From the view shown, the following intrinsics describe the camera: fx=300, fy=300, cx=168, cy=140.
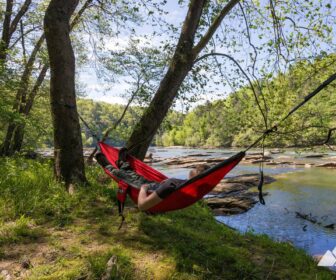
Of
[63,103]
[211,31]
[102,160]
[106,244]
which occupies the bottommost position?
[106,244]

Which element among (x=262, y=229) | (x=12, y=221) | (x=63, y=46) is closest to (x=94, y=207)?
(x=12, y=221)

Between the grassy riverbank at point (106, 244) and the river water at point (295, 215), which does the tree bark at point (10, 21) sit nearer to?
the grassy riverbank at point (106, 244)

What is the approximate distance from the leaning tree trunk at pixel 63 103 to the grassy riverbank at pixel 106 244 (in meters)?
0.28

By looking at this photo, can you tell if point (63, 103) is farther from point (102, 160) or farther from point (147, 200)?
point (147, 200)

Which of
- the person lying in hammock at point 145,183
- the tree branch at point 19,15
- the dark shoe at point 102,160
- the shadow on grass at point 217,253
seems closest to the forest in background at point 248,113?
the dark shoe at point 102,160

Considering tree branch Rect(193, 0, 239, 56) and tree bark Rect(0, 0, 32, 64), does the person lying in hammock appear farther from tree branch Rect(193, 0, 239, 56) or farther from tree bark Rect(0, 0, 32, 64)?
tree bark Rect(0, 0, 32, 64)

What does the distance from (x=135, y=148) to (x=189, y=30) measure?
192 cm

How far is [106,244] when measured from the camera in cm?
271

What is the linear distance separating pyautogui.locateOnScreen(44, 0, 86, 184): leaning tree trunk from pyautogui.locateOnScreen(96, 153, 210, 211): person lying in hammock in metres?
0.47

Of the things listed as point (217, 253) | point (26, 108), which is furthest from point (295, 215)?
point (26, 108)

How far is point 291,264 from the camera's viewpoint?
3.12 meters

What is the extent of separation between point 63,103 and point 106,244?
2.08m

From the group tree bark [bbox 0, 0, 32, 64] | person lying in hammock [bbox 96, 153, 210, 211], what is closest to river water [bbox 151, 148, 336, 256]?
person lying in hammock [bbox 96, 153, 210, 211]

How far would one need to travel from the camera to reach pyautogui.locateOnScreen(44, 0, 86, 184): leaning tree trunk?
12.9ft
